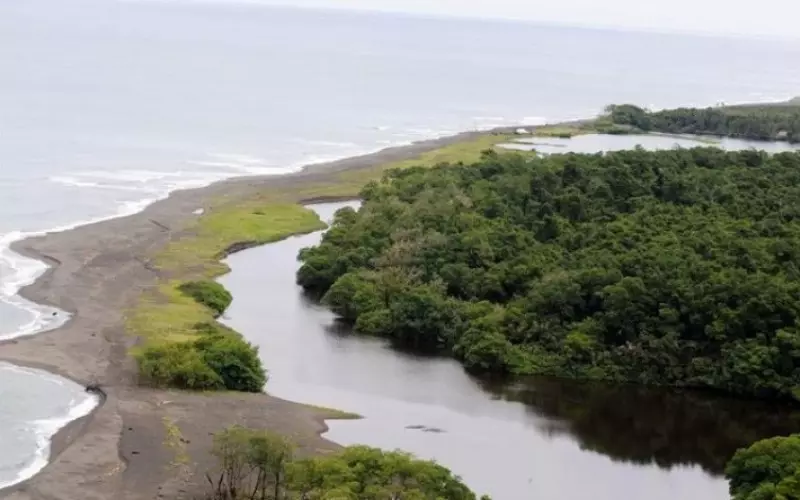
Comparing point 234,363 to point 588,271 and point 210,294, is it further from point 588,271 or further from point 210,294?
point 588,271

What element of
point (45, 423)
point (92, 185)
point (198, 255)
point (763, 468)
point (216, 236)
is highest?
point (92, 185)

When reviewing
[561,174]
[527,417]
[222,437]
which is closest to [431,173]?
[561,174]

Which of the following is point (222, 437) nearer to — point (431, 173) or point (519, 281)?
point (519, 281)

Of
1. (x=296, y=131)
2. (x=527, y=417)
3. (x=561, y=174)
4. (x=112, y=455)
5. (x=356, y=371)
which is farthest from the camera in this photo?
(x=296, y=131)

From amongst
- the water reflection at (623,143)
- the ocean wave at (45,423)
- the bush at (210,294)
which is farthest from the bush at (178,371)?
the water reflection at (623,143)

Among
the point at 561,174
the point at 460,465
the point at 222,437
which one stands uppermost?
the point at 561,174

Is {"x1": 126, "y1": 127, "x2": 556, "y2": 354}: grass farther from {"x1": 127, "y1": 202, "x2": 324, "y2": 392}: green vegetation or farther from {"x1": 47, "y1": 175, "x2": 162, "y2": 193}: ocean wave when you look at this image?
{"x1": 47, "y1": 175, "x2": 162, "y2": 193}: ocean wave

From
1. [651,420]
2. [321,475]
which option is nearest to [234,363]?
[321,475]
